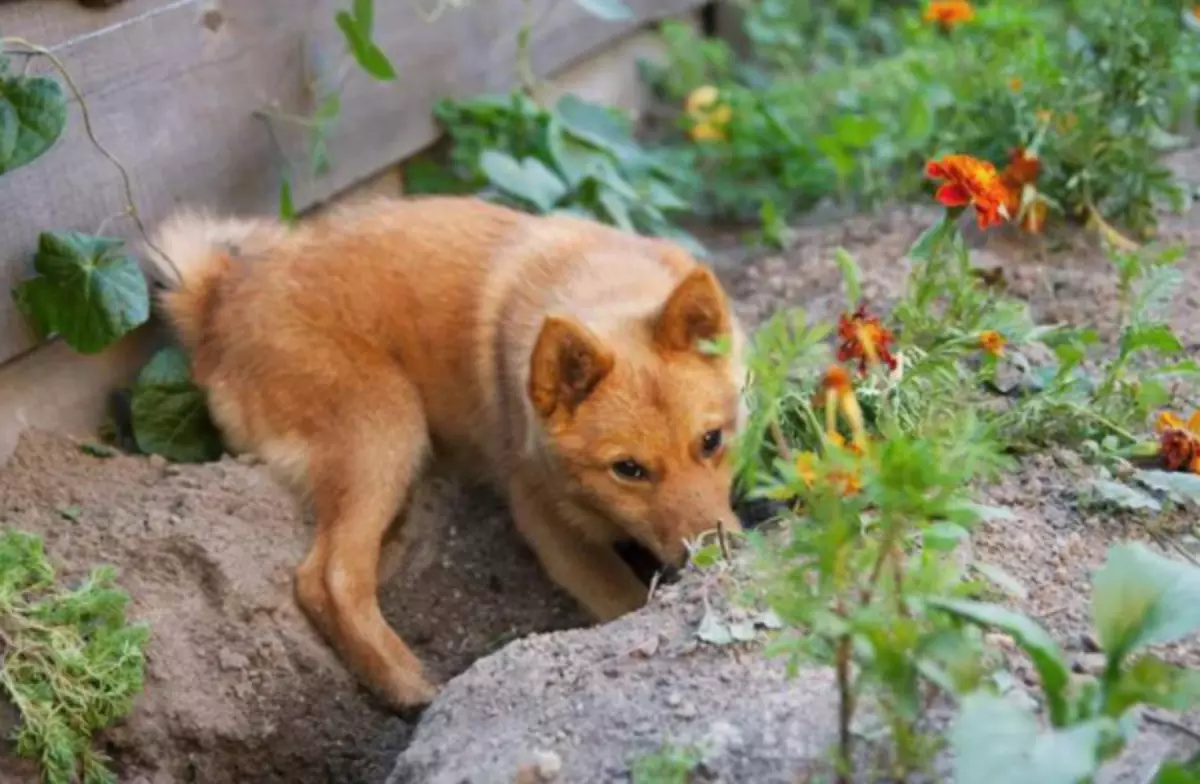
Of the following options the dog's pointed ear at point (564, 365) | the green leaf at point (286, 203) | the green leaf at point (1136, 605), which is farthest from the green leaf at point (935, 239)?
the green leaf at point (286, 203)

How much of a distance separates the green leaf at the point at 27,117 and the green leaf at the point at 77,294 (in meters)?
0.31

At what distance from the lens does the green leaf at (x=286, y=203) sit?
3.91 meters

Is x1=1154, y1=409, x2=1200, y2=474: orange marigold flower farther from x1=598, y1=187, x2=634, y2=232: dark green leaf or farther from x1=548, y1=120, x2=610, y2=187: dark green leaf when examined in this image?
x1=548, y1=120, x2=610, y2=187: dark green leaf

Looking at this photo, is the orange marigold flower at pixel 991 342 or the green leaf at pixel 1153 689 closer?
the green leaf at pixel 1153 689

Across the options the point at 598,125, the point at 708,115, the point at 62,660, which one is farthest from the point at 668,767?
the point at 708,115

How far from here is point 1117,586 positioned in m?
1.78

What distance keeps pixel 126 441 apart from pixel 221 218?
0.66m

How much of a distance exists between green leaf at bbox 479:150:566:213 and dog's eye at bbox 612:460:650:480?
4.51 feet

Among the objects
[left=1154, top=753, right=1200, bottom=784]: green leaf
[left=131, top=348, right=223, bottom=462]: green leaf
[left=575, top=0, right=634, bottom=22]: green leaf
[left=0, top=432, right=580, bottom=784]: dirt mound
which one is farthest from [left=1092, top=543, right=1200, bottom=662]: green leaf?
[left=575, top=0, right=634, bottom=22]: green leaf

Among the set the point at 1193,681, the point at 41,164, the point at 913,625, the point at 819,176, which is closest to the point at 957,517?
the point at 913,625

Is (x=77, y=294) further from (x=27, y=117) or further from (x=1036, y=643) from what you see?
(x=1036, y=643)

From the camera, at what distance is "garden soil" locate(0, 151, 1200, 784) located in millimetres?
2223

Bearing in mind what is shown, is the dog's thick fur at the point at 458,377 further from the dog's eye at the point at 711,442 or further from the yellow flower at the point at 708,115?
the yellow flower at the point at 708,115

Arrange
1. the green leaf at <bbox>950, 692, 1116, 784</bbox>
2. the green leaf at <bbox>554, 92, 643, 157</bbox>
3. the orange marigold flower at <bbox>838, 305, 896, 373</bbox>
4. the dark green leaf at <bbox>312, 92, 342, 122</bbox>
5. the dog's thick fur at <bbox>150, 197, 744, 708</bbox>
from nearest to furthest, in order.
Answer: the green leaf at <bbox>950, 692, 1116, 784</bbox> → the orange marigold flower at <bbox>838, 305, 896, 373</bbox> → the dog's thick fur at <bbox>150, 197, 744, 708</bbox> → the dark green leaf at <bbox>312, 92, 342, 122</bbox> → the green leaf at <bbox>554, 92, 643, 157</bbox>
